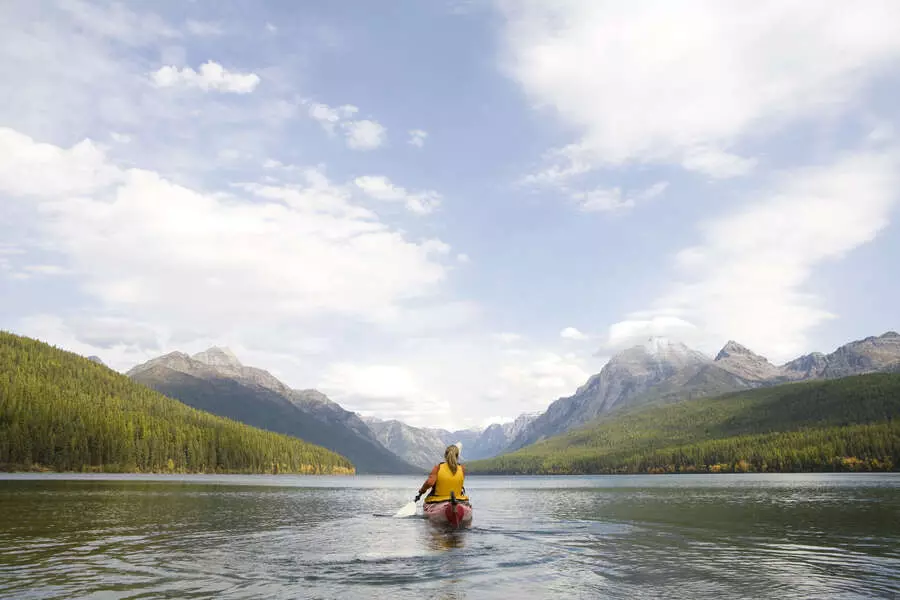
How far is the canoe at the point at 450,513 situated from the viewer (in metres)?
41.8

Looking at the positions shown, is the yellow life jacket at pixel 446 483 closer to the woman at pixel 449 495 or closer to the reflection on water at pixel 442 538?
the woman at pixel 449 495

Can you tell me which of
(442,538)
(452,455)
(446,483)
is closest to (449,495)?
(446,483)

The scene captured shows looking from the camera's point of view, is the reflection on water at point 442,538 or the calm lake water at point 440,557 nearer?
the calm lake water at point 440,557

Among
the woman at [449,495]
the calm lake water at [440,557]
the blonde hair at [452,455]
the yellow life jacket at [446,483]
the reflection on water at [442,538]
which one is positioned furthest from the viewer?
the yellow life jacket at [446,483]

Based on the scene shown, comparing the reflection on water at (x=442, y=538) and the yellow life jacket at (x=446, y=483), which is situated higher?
the yellow life jacket at (x=446, y=483)

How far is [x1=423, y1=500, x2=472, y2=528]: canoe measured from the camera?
4184 cm

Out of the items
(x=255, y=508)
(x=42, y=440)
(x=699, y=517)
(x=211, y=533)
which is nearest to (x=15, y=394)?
(x=42, y=440)

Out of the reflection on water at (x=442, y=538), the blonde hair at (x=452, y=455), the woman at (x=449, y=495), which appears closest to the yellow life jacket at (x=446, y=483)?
the woman at (x=449, y=495)

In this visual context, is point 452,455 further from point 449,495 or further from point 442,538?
point 442,538

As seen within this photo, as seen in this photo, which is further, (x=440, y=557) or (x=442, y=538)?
(x=442, y=538)

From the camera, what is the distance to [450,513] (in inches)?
1654

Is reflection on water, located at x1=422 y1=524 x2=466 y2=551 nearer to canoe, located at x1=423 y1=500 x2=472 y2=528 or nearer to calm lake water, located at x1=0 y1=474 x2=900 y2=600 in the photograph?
calm lake water, located at x1=0 y1=474 x2=900 y2=600

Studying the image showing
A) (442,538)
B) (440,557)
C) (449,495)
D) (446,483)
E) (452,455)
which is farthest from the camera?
Answer: (449,495)

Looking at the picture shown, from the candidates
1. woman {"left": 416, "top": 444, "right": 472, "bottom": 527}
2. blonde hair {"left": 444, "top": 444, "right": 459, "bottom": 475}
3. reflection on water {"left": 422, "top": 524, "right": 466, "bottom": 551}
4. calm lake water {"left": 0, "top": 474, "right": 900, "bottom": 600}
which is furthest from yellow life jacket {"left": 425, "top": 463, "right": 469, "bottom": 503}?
calm lake water {"left": 0, "top": 474, "right": 900, "bottom": 600}
